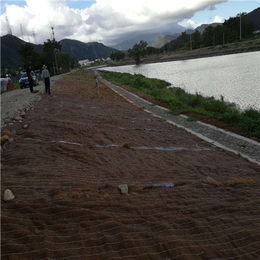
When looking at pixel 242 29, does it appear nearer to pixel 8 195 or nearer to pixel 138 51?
pixel 138 51

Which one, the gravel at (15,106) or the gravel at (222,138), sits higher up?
the gravel at (15,106)

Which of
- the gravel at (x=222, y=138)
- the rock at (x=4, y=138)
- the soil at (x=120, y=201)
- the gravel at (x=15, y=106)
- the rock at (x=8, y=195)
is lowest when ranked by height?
the gravel at (x=222, y=138)

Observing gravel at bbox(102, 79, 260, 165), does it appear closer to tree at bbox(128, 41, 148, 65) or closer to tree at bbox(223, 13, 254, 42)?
tree at bbox(223, 13, 254, 42)

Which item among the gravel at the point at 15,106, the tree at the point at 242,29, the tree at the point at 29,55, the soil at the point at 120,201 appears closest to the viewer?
the soil at the point at 120,201

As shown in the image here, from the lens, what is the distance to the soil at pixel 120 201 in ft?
9.98

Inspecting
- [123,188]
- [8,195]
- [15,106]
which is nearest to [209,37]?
[15,106]

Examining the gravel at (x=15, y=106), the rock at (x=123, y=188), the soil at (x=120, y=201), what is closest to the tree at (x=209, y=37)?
the gravel at (x=15, y=106)

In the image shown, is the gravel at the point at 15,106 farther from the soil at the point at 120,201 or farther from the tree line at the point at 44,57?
the tree line at the point at 44,57

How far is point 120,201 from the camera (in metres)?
4.00

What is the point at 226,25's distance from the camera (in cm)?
10981

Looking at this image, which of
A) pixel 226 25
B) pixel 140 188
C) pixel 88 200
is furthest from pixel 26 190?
pixel 226 25

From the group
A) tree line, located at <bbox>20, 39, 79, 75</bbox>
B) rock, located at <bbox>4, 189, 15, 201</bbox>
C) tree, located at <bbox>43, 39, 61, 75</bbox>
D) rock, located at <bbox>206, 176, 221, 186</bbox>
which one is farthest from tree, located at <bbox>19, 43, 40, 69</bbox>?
rock, located at <bbox>206, 176, 221, 186</bbox>

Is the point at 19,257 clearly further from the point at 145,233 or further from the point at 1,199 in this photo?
the point at 145,233

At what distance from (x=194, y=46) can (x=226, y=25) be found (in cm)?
1626
